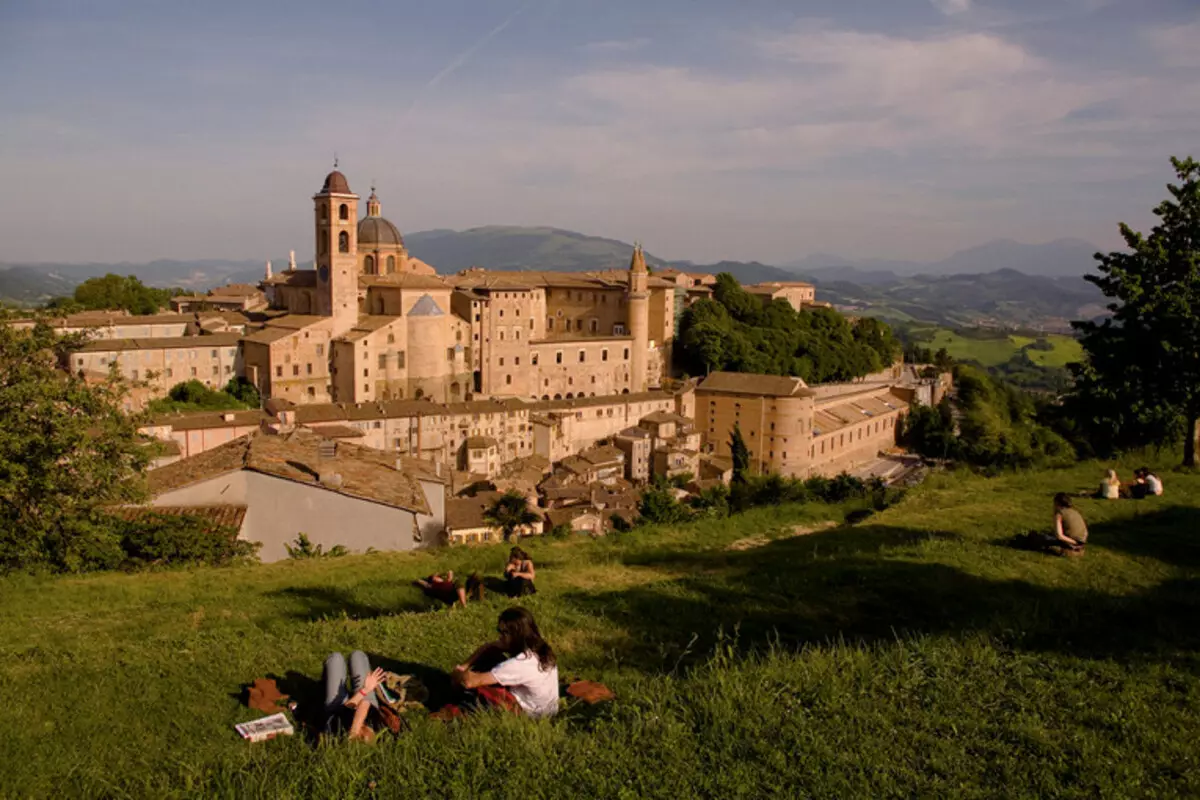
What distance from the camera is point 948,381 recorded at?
256 ft

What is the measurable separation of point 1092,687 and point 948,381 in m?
78.5

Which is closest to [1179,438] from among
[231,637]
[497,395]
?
[231,637]

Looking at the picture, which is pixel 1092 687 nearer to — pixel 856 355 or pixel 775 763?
pixel 775 763

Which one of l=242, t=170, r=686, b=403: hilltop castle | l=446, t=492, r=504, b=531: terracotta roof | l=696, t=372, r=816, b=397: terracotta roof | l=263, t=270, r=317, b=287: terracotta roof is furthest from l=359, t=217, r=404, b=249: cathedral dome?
l=446, t=492, r=504, b=531: terracotta roof

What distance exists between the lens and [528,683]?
5020 millimetres

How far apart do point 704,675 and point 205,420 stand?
3588 cm

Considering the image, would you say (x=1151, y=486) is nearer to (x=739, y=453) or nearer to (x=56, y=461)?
(x=56, y=461)

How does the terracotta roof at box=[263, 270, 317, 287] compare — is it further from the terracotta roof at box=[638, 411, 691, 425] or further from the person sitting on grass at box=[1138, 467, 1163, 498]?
the person sitting on grass at box=[1138, 467, 1163, 498]

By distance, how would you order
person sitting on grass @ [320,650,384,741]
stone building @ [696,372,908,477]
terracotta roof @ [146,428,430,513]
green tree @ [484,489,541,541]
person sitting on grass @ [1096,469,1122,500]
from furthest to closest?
stone building @ [696,372,908,477]
green tree @ [484,489,541,541]
terracotta roof @ [146,428,430,513]
person sitting on grass @ [1096,469,1122,500]
person sitting on grass @ [320,650,384,741]

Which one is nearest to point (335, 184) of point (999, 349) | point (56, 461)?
point (56, 461)

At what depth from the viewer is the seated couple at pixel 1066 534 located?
8484 millimetres

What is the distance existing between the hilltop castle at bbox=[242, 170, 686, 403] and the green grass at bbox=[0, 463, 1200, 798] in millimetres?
37649

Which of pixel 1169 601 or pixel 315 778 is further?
pixel 1169 601

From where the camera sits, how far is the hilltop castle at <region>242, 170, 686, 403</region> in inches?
1843
